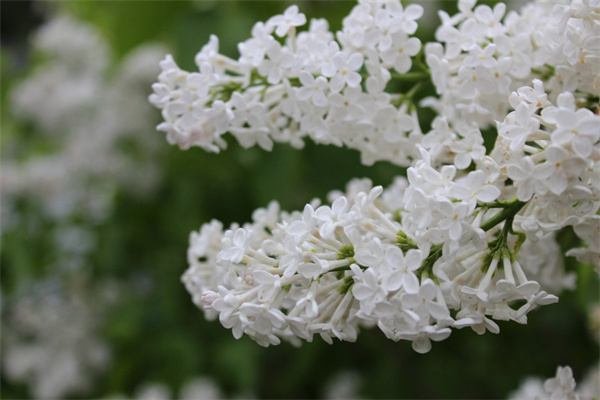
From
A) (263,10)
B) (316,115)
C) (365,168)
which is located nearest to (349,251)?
(316,115)

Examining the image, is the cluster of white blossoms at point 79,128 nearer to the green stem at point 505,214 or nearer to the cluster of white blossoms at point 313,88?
the cluster of white blossoms at point 313,88

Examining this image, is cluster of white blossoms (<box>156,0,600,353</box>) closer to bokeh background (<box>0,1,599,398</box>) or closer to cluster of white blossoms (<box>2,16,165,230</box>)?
bokeh background (<box>0,1,599,398</box>)

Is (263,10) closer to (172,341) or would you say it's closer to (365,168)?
(365,168)

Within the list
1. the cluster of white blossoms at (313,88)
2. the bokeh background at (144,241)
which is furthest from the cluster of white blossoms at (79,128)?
the cluster of white blossoms at (313,88)

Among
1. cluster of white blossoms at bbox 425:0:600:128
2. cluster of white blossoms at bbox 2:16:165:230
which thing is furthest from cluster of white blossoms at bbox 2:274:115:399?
cluster of white blossoms at bbox 425:0:600:128

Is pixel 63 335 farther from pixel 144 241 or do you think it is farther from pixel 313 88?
pixel 313 88
